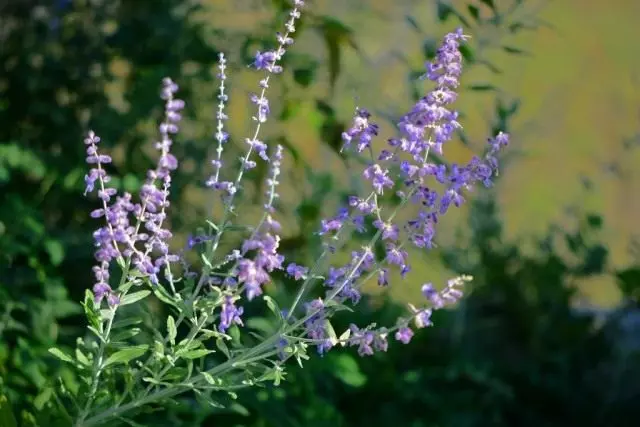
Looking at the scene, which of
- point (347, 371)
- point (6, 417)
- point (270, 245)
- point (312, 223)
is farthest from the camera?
point (312, 223)

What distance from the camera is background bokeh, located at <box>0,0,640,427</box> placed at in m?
2.34

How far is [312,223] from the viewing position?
2.87 m

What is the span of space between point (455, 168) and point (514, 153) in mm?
1332

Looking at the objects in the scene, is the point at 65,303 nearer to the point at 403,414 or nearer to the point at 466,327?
the point at 403,414

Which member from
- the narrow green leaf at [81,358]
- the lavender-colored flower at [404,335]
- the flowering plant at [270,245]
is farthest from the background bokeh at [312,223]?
the lavender-colored flower at [404,335]

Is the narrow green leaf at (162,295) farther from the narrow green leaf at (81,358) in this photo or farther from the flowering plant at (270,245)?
the narrow green leaf at (81,358)

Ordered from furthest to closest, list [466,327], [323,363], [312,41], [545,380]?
[312,41]
[466,327]
[545,380]
[323,363]

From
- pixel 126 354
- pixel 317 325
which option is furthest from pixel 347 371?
pixel 126 354

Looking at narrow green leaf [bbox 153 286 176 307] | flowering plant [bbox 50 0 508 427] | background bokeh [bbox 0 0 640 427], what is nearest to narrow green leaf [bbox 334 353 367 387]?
background bokeh [bbox 0 0 640 427]

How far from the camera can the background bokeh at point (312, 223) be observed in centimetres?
234

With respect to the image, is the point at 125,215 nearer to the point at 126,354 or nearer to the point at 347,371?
the point at 126,354

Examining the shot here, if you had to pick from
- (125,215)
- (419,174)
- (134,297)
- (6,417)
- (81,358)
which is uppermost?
(419,174)

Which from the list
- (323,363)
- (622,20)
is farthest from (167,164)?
(622,20)

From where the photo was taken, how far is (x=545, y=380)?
2.88m
